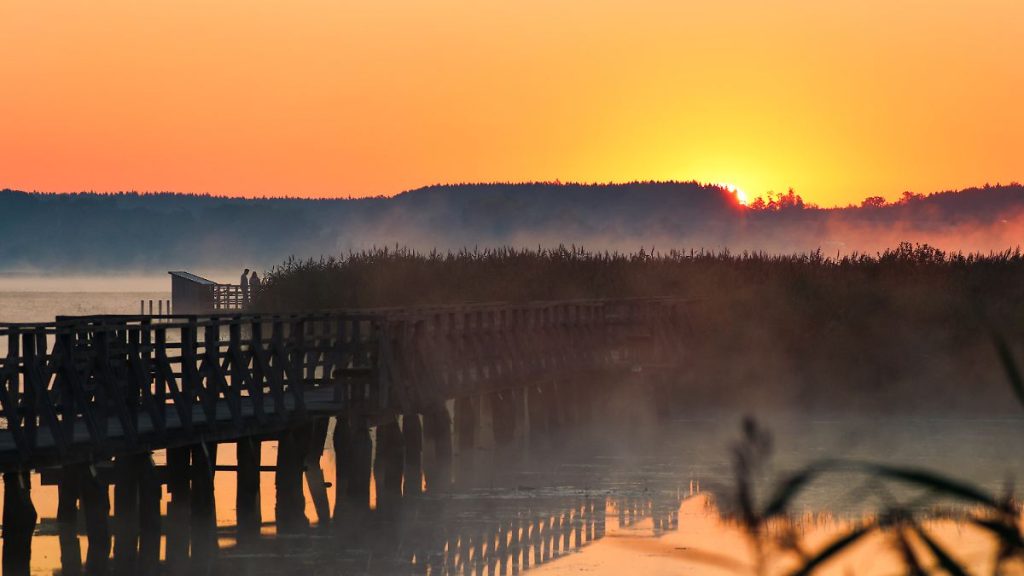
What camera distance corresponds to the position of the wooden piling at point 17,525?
19.6 m

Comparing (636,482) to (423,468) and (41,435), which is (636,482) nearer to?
(423,468)

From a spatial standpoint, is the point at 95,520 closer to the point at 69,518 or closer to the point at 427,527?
the point at 69,518

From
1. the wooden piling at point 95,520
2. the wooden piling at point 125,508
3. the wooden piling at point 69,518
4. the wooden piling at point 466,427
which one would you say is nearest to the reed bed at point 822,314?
the wooden piling at point 466,427

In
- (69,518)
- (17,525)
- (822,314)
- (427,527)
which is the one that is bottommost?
(427,527)

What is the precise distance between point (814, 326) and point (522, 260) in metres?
12.0

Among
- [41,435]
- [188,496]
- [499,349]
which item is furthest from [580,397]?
[41,435]

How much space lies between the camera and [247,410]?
25469mm

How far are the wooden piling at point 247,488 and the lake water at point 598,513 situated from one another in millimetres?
367

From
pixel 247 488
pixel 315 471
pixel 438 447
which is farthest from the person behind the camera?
pixel 438 447

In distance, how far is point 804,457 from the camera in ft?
112

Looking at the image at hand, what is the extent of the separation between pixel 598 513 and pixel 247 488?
18.5 ft

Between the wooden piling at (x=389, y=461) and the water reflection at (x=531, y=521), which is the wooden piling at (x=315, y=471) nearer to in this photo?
the water reflection at (x=531, y=521)

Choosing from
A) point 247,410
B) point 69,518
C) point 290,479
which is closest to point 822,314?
point 290,479

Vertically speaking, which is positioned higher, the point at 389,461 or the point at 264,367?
the point at 264,367
